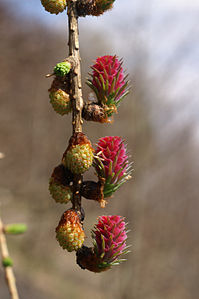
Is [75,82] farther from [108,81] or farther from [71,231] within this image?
[71,231]

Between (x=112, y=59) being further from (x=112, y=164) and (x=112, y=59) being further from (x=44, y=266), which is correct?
(x=44, y=266)

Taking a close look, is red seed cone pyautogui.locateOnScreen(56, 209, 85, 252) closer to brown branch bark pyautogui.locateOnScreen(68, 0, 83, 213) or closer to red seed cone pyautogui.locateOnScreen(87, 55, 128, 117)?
brown branch bark pyautogui.locateOnScreen(68, 0, 83, 213)

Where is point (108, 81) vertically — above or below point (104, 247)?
above

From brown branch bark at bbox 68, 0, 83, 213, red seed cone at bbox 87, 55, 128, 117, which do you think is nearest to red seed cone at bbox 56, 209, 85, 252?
brown branch bark at bbox 68, 0, 83, 213

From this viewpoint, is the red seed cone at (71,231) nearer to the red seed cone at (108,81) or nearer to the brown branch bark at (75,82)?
the brown branch bark at (75,82)

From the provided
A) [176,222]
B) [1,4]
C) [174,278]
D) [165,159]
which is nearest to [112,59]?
[165,159]

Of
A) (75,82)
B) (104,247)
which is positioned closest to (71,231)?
(104,247)
